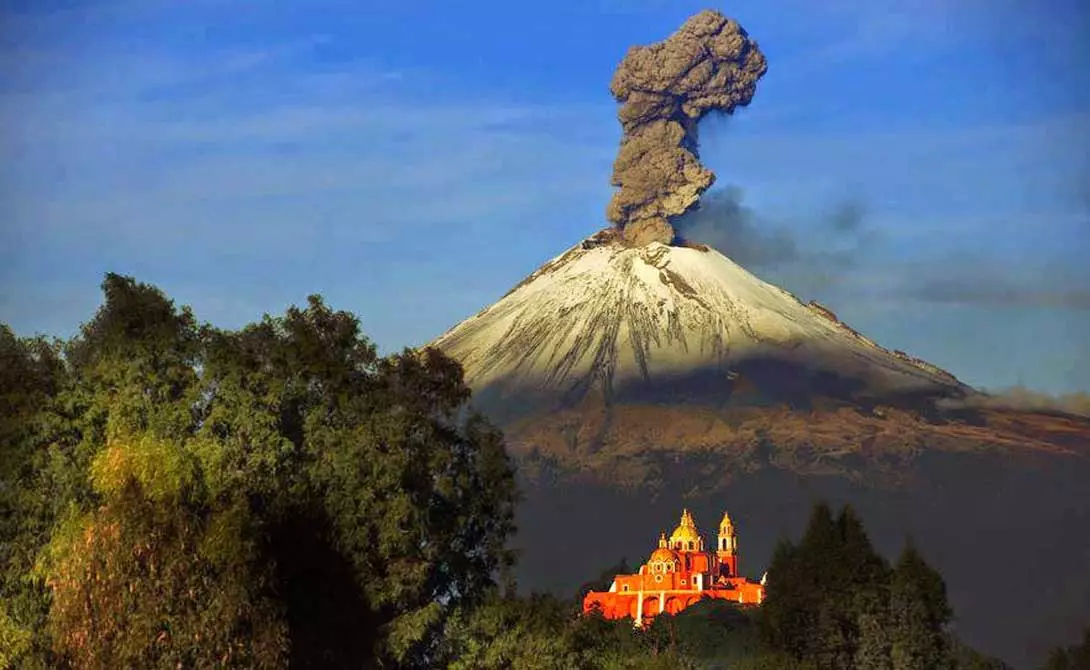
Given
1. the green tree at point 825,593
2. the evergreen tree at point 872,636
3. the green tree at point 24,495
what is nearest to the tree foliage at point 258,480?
the green tree at point 24,495

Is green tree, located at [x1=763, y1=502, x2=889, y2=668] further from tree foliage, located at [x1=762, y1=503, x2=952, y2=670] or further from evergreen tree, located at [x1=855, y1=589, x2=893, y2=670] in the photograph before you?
evergreen tree, located at [x1=855, y1=589, x2=893, y2=670]

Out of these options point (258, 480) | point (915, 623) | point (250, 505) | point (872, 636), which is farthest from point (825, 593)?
point (250, 505)

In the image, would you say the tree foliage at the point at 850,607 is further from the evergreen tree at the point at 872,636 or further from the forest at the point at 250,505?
the forest at the point at 250,505

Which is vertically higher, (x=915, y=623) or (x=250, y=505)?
(x=915, y=623)

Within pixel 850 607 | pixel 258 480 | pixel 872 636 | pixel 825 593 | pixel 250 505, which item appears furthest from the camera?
pixel 825 593

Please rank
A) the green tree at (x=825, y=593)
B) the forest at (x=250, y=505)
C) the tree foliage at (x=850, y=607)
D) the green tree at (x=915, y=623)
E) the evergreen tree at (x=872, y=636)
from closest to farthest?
the forest at (x=250, y=505), the green tree at (x=915, y=623), the evergreen tree at (x=872, y=636), the tree foliage at (x=850, y=607), the green tree at (x=825, y=593)

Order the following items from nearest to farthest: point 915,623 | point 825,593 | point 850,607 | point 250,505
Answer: point 250,505 → point 915,623 → point 850,607 → point 825,593

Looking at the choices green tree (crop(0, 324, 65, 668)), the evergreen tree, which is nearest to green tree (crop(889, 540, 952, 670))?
the evergreen tree

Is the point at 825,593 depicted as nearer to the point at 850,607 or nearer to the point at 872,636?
the point at 850,607

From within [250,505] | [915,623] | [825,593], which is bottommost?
[250,505]

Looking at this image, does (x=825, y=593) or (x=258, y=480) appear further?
(x=825, y=593)
